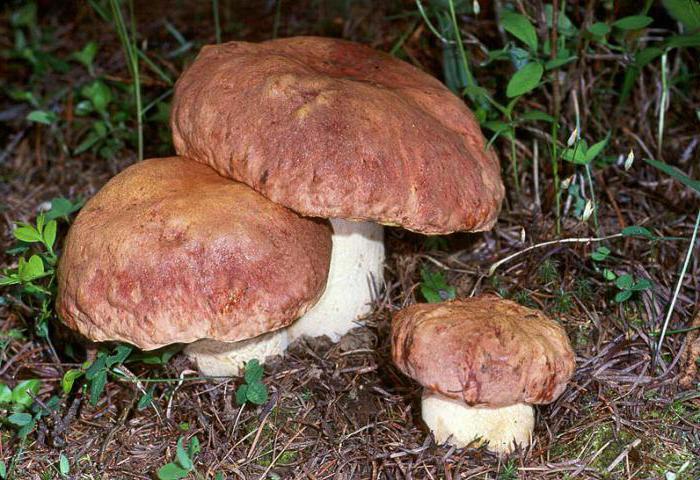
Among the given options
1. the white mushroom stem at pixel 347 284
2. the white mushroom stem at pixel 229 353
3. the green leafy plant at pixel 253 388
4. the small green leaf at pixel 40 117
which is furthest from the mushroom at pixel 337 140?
the small green leaf at pixel 40 117

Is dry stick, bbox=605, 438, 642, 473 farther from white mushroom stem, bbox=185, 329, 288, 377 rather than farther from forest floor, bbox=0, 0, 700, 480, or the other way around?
white mushroom stem, bbox=185, 329, 288, 377

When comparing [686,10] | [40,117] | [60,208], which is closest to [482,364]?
[686,10]

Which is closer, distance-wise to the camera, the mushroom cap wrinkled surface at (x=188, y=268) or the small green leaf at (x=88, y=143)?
the mushroom cap wrinkled surface at (x=188, y=268)

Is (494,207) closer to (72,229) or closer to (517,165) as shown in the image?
(517,165)

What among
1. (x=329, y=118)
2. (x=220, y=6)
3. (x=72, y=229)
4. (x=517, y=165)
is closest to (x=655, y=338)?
(x=517, y=165)

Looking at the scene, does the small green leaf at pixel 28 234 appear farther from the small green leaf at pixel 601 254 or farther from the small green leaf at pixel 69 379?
the small green leaf at pixel 601 254
